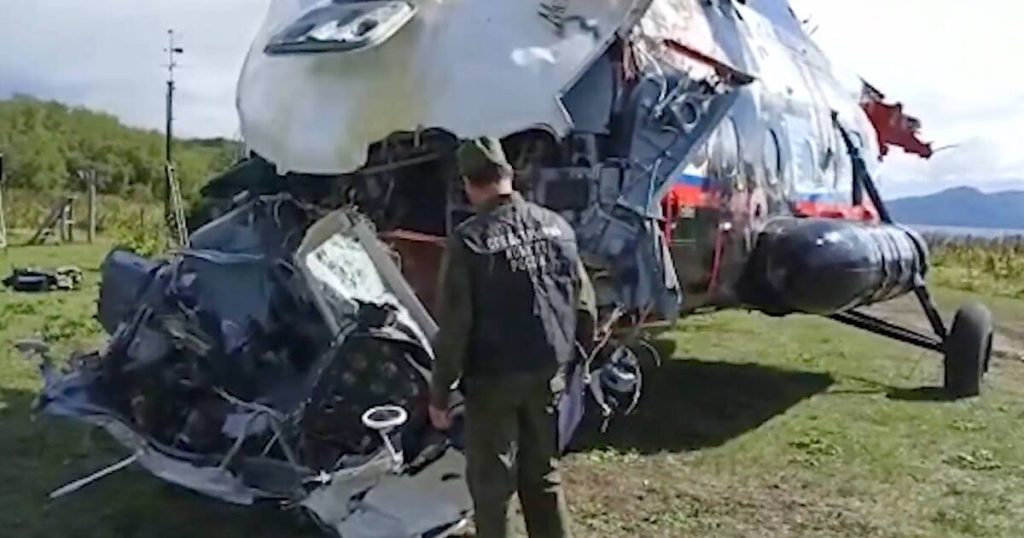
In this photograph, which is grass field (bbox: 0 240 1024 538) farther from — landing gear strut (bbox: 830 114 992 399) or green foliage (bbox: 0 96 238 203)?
green foliage (bbox: 0 96 238 203)

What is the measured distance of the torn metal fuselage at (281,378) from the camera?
4969mm

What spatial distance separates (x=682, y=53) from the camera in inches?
255

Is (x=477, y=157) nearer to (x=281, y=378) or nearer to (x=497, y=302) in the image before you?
(x=497, y=302)

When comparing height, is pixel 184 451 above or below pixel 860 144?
below

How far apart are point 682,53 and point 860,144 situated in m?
3.91

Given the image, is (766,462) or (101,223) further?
(101,223)

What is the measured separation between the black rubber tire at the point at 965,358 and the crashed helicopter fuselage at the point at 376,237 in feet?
12.0

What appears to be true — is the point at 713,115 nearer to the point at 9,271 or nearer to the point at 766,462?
the point at 766,462

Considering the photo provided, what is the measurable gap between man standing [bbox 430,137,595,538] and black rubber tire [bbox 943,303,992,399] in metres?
5.82

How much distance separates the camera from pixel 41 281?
1520 centimetres

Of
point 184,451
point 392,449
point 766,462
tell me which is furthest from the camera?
point 766,462

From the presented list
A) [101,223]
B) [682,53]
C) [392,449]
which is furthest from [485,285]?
[101,223]

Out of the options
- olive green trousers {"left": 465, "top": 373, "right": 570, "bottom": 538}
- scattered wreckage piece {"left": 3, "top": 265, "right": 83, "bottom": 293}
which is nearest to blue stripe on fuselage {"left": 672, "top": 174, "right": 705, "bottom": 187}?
olive green trousers {"left": 465, "top": 373, "right": 570, "bottom": 538}

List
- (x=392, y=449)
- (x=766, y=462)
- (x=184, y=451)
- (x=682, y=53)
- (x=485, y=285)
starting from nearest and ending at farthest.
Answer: (x=485, y=285), (x=392, y=449), (x=184, y=451), (x=682, y=53), (x=766, y=462)
